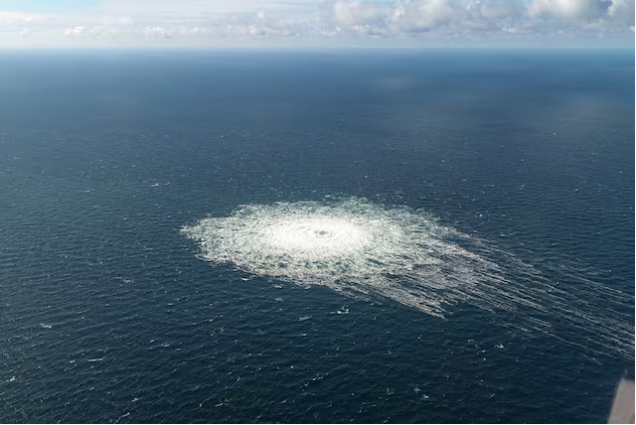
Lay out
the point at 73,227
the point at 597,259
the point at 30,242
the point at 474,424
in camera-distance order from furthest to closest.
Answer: the point at 73,227 < the point at 30,242 < the point at 597,259 < the point at 474,424

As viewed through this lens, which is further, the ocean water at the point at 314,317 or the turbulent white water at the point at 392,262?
the turbulent white water at the point at 392,262

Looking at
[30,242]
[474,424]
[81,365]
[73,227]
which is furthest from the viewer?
[73,227]

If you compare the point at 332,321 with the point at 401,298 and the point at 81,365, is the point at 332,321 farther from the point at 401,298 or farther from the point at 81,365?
the point at 81,365

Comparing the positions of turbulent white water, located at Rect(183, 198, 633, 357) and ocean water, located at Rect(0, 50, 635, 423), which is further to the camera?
turbulent white water, located at Rect(183, 198, 633, 357)

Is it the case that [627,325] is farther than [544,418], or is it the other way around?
[627,325]

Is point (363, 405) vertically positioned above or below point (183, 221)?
below

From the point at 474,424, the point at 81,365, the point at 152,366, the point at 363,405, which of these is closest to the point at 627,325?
Answer: the point at 474,424

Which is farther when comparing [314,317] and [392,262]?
[392,262]

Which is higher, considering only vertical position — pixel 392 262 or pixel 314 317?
pixel 392 262
